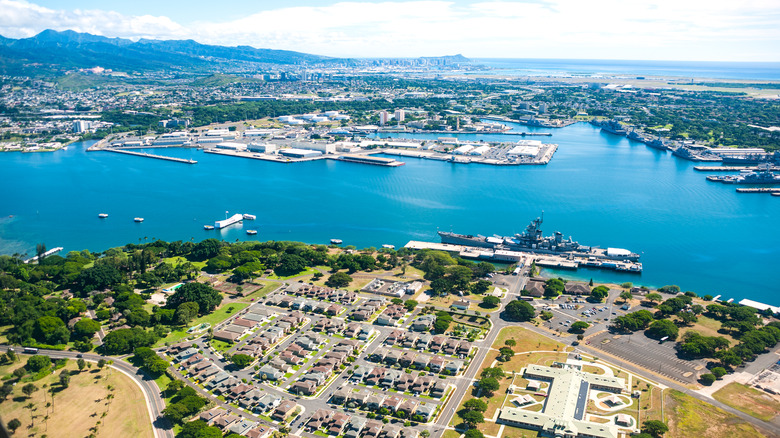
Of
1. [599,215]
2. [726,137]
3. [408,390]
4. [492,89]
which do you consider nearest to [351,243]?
[408,390]

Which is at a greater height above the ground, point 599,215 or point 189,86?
point 189,86

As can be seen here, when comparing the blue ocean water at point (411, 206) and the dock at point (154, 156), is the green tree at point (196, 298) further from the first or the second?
the dock at point (154, 156)

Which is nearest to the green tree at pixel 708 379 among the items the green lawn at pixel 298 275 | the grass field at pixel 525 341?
the grass field at pixel 525 341

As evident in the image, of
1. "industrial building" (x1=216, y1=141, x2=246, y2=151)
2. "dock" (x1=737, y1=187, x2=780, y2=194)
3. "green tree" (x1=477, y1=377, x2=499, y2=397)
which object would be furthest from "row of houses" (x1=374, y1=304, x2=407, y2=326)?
"industrial building" (x1=216, y1=141, x2=246, y2=151)

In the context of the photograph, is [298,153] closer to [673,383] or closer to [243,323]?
[243,323]

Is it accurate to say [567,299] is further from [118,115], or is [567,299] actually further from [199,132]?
[118,115]

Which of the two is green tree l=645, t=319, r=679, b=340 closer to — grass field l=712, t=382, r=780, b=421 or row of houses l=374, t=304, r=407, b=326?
grass field l=712, t=382, r=780, b=421
